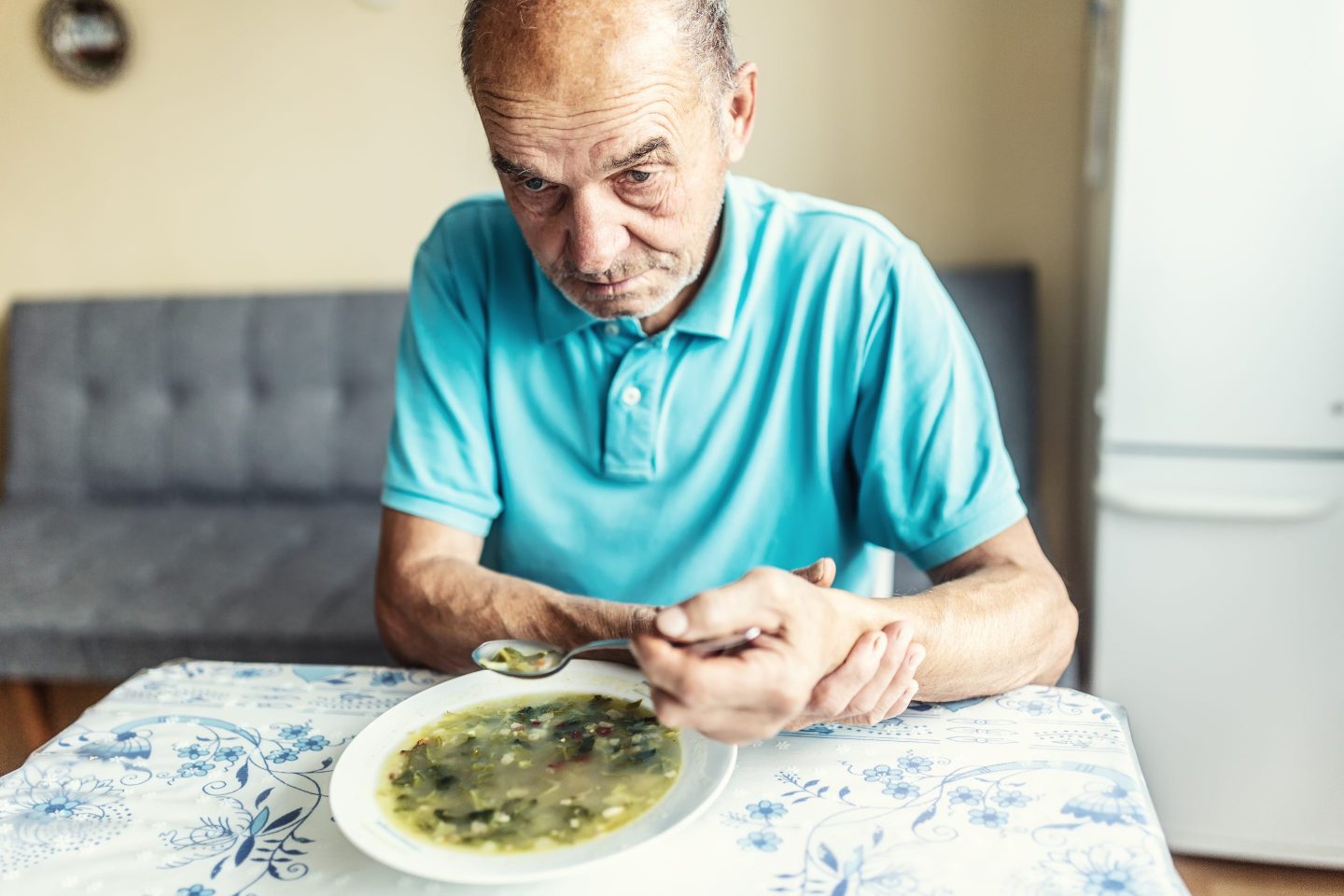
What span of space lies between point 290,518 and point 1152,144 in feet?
7.09

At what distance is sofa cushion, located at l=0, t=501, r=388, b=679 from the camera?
7.21 ft

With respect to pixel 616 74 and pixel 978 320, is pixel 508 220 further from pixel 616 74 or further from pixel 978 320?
pixel 978 320

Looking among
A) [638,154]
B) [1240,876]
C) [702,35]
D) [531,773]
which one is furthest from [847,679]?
[1240,876]

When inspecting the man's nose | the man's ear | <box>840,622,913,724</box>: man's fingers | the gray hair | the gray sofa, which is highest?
the gray hair

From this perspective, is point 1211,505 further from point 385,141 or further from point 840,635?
point 385,141

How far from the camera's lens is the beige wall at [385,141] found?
8.31ft

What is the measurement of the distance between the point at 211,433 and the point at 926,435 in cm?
231

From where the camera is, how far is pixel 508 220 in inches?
53.9

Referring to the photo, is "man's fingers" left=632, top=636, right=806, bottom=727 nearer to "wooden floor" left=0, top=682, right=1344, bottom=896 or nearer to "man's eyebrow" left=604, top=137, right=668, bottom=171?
"man's eyebrow" left=604, top=137, right=668, bottom=171

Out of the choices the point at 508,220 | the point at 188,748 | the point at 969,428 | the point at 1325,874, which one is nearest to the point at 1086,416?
the point at 1325,874

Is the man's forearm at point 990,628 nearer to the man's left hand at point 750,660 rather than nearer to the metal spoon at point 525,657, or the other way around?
the man's left hand at point 750,660

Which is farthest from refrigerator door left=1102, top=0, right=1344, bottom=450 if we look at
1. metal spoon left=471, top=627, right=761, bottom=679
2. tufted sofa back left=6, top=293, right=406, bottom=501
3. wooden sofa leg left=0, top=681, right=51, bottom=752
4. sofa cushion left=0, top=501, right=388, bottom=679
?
wooden sofa leg left=0, top=681, right=51, bottom=752

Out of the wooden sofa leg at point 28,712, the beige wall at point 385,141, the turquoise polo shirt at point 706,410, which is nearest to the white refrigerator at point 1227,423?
the beige wall at point 385,141

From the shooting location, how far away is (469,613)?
3.74ft
